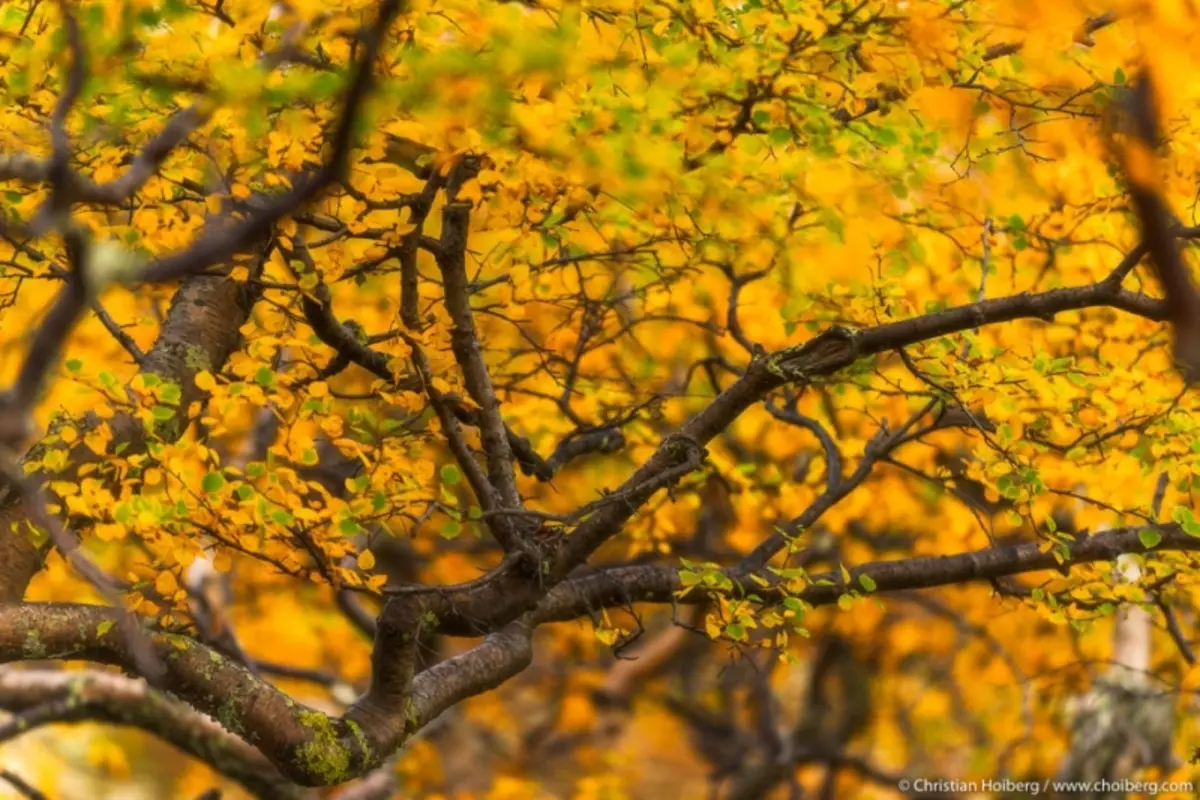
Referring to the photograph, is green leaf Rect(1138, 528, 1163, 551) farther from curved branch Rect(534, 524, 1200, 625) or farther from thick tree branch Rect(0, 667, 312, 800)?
thick tree branch Rect(0, 667, 312, 800)

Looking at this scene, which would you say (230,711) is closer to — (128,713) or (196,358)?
(196,358)

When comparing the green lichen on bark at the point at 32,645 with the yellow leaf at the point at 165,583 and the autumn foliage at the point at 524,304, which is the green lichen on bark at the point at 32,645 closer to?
the autumn foliage at the point at 524,304

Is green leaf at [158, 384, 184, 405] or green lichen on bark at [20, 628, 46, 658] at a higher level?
green leaf at [158, 384, 184, 405]

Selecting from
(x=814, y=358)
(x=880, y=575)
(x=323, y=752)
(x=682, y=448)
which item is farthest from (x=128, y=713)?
(x=814, y=358)

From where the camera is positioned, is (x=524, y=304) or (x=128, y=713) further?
(x=128, y=713)

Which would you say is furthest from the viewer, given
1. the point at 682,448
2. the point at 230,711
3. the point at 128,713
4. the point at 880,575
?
the point at 128,713

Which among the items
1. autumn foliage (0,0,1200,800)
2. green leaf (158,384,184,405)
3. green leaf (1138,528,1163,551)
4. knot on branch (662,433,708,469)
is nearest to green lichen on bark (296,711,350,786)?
autumn foliage (0,0,1200,800)

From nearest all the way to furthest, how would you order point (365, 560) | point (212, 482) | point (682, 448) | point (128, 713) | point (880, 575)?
point (212, 482), point (365, 560), point (682, 448), point (880, 575), point (128, 713)

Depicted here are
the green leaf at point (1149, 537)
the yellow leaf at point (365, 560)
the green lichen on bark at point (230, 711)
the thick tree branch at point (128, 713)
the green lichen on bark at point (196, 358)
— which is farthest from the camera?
the thick tree branch at point (128, 713)

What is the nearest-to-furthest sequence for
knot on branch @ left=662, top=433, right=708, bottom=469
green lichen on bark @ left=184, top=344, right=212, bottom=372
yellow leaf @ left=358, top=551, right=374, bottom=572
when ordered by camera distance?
yellow leaf @ left=358, top=551, right=374, bottom=572 < knot on branch @ left=662, top=433, right=708, bottom=469 < green lichen on bark @ left=184, top=344, right=212, bottom=372

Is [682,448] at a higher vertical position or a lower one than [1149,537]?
higher

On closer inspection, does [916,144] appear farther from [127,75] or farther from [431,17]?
[127,75]

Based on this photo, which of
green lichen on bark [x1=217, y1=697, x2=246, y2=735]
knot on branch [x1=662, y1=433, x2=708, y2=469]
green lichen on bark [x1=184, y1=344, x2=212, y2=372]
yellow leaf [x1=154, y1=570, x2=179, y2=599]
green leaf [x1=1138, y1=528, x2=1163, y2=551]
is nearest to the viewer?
green lichen on bark [x1=217, y1=697, x2=246, y2=735]

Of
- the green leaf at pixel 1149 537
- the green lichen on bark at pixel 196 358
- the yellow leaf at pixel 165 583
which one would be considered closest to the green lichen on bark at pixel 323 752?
the yellow leaf at pixel 165 583
